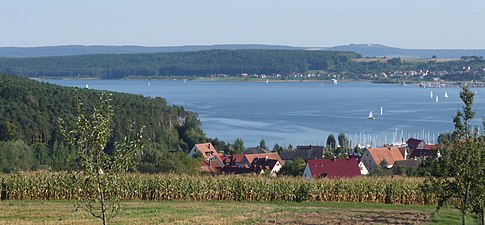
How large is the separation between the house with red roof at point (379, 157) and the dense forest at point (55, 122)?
42.0 feet

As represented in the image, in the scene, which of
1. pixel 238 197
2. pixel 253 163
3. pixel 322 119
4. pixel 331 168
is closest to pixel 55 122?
A: pixel 253 163

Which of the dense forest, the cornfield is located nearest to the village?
the dense forest

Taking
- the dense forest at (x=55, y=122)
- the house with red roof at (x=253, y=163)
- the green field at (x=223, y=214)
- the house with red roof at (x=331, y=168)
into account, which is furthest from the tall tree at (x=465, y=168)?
the house with red roof at (x=253, y=163)

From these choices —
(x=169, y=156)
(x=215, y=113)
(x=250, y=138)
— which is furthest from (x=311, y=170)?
(x=215, y=113)

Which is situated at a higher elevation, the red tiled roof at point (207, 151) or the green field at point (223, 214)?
the green field at point (223, 214)

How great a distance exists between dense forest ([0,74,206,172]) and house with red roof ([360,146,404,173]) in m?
12.8

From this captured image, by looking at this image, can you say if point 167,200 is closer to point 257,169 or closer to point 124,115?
point 257,169

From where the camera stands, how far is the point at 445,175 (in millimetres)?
17016

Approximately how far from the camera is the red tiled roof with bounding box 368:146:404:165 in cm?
5714

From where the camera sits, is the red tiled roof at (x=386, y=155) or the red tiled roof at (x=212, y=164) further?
the red tiled roof at (x=386, y=155)

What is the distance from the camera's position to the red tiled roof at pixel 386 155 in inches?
2250

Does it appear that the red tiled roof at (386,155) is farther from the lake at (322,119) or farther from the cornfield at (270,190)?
the cornfield at (270,190)

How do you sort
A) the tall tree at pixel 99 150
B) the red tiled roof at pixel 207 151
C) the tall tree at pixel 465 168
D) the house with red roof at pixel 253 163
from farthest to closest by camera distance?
the red tiled roof at pixel 207 151 → the house with red roof at pixel 253 163 → the tall tree at pixel 465 168 → the tall tree at pixel 99 150

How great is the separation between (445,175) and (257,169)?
3094cm
